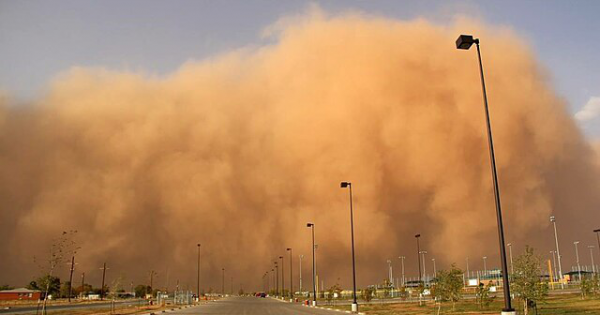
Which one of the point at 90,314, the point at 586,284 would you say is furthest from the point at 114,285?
the point at 586,284

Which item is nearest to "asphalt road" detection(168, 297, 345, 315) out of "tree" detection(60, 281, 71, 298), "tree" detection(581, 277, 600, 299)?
"tree" detection(581, 277, 600, 299)

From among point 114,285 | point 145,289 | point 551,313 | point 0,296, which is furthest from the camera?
point 145,289

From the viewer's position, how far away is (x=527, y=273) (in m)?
23.6

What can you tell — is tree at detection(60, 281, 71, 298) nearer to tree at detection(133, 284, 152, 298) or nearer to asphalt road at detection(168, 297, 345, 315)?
tree at detection(133, 284, 152, 298)

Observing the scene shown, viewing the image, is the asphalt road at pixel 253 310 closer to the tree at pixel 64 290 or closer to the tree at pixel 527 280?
the tree at pixel 527 280

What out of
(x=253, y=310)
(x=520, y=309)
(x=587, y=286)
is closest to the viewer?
(x=520, y=309)

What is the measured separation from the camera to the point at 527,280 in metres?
23.6

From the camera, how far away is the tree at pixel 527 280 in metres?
23.5

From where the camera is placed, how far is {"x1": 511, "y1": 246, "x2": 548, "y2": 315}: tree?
2345 cm

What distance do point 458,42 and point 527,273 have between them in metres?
12.8

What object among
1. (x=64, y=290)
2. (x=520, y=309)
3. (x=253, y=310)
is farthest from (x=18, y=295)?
(x=520, y=309)

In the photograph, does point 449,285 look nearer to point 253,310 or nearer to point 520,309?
point 520,309

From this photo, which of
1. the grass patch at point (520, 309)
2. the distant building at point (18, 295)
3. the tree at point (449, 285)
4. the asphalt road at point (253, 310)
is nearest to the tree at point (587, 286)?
the grass patch at point (520, 309)

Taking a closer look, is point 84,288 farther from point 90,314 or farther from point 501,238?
point 501,238
